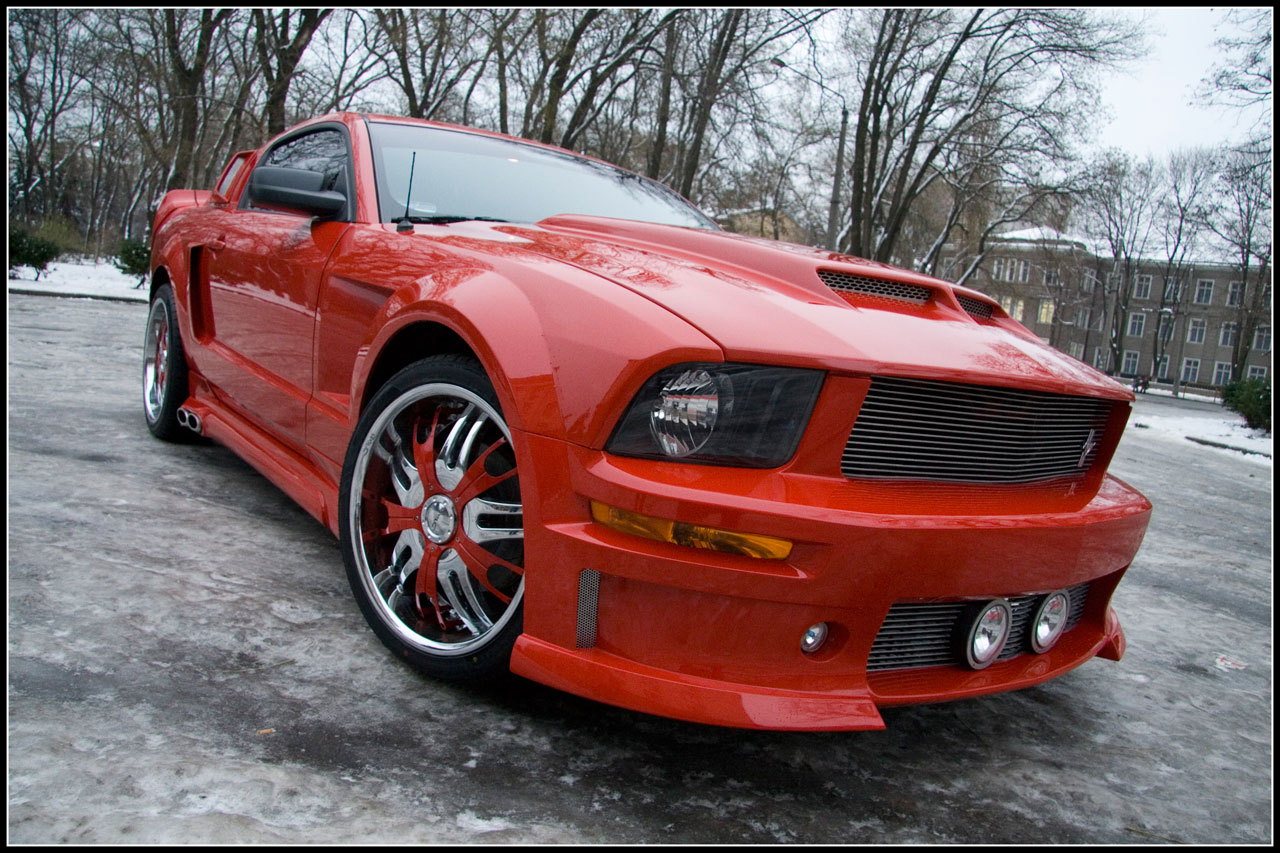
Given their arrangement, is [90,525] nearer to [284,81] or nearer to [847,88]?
[284,81]

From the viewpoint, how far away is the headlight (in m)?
1.73

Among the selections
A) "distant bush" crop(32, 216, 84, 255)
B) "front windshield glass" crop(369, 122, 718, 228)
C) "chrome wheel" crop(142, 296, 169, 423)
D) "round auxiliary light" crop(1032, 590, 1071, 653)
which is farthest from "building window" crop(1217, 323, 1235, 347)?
"round auxiliary light" crop(1032, 590, 1071, 653)

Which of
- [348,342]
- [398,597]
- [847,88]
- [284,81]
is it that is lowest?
[398,597]

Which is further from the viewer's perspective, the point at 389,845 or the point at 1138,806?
the point at 1138,806

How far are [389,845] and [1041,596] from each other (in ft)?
4.77

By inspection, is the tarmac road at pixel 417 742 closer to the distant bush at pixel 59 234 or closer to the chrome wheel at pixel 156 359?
the chrome wheel at pixel 156 359

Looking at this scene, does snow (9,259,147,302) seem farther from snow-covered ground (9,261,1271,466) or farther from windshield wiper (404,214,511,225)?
windshield wiper (404,214,511,225)

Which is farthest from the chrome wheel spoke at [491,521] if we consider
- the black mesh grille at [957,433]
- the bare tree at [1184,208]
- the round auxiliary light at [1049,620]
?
the bare tree at [1184,208]

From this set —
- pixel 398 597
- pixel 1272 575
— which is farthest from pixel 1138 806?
pixel 1272 575

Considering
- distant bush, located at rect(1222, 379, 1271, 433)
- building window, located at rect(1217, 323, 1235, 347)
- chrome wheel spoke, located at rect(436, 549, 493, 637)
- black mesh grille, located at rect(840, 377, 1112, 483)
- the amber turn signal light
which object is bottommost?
distant bush, located at rect(1222, 379, 1271, 433)

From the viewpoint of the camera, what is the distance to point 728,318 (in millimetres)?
1797

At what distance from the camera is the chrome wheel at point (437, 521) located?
2.01 m

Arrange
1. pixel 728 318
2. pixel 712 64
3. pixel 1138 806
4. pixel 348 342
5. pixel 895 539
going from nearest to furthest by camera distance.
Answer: pixel 895 539 → pixel 728 318 → pixel 1138 806 → pixel 348 342 → pixel 712 64

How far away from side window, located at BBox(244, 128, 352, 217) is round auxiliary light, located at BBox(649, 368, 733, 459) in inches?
63.0
